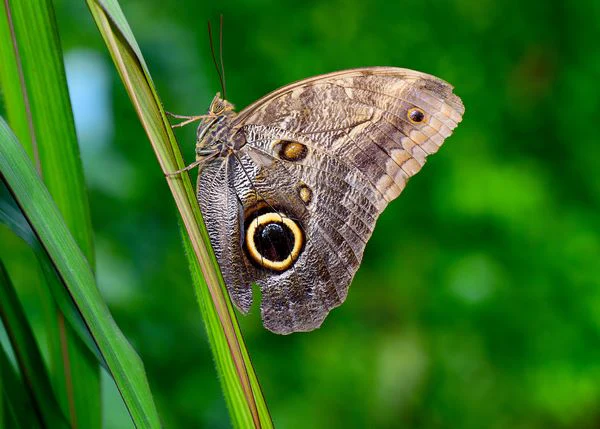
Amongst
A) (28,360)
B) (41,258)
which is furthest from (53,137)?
(28,360)

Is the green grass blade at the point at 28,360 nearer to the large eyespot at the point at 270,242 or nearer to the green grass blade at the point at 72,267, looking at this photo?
the green grass blade at the point at 72,267

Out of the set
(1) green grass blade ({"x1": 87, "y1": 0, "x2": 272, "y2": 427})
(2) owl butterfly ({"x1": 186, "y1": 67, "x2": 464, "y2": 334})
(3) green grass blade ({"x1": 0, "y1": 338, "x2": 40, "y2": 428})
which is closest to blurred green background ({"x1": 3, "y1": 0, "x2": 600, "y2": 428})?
(2) owl butterfly ({"x1": 186, "y1": 67, "x2": 464, "y2": 334})

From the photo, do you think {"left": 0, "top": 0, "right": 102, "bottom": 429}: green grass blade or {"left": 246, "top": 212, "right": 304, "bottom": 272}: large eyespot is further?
{"left": 246, "top": 212, "right": 304, "bottom": 272}: large eyespot

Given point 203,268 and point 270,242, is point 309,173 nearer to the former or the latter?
point 270,242

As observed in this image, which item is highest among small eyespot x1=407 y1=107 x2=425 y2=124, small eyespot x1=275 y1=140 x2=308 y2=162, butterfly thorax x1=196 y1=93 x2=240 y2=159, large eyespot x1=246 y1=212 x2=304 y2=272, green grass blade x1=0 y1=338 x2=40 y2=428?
butterfly thorax x1=196 y1=93 x2=240 y2=159

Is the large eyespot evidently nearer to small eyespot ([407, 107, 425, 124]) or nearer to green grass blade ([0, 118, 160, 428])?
small eyespot ([407, 107, 425, 124])

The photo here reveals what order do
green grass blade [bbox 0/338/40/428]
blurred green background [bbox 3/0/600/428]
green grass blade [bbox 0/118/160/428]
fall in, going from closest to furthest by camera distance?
green grass blade [bbox 0/118/160/428] < green grass blade [bbox 0/338/40/428] < blurred green background [bbox 3/0/600/428]
